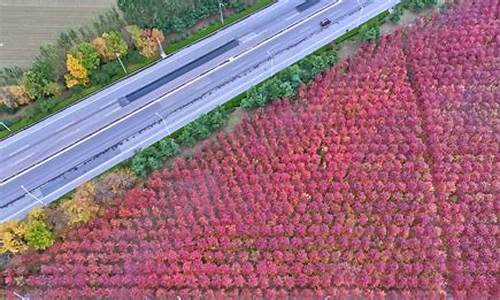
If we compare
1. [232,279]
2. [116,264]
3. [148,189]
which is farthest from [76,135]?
[232,279]

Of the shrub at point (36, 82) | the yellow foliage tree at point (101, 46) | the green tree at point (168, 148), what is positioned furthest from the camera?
the yellow foliage tree at point (101, 46)

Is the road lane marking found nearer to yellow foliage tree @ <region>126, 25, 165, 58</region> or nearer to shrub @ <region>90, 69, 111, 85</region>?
shrub @ <region>90, 69, 111, 85</region>

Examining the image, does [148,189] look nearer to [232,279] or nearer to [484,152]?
[232,279]

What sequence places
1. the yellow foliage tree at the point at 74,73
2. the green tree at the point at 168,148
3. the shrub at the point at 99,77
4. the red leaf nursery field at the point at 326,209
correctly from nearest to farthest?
the red leaf nursery field at the point at 326,209, the green tree at the point at 168,148, the yellow foliage tree at the point at 74,73, the shrub at the point at 99,77

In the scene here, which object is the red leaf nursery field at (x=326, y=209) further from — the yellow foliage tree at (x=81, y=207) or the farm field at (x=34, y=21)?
the farm field at (x=34, y=21)

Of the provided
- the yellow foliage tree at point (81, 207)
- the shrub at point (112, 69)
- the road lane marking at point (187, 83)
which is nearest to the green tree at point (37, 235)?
the yellow foliage tree at point (81, 207)

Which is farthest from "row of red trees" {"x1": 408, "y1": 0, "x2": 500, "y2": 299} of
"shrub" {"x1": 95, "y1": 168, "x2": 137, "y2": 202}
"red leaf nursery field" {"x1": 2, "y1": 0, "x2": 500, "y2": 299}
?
"shrub" {"x1": 95, "y1": 168, "x2": 137, "y2": 202}
